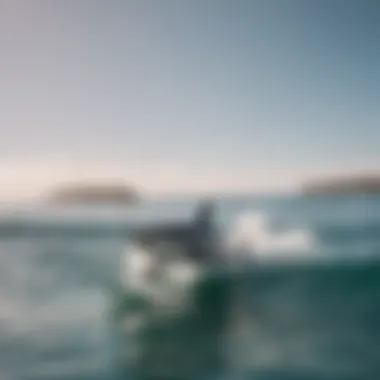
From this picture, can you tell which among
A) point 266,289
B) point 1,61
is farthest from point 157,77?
point 266,289

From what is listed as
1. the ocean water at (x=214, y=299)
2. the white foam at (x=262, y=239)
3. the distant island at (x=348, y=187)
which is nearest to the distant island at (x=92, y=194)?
the ocean water at (x=214, y=299)

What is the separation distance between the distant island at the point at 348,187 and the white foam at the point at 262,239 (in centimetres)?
13

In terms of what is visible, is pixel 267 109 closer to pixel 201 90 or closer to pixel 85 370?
pixel 201 90

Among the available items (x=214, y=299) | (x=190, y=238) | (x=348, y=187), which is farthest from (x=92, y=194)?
(x=348, y=187)

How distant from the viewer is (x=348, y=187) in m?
1.56

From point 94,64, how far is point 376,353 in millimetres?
1208


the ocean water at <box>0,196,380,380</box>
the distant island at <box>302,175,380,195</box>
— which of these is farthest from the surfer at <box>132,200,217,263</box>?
the distant island at <box>302,175,380,195</box>

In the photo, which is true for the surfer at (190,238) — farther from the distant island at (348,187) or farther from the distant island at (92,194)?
the distant island at (348,187)

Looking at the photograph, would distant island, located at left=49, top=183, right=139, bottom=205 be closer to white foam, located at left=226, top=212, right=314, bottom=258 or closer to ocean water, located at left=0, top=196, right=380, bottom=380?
ocean water, located at left=0, top=196, right=380, bottom=380

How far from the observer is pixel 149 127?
1563 mm

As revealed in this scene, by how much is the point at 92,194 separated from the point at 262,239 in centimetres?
52

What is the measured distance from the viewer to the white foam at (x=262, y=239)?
1.54 metres

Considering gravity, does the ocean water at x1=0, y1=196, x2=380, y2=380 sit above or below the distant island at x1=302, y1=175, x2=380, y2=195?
below

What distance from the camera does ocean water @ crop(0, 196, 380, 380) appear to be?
4.95 feet
